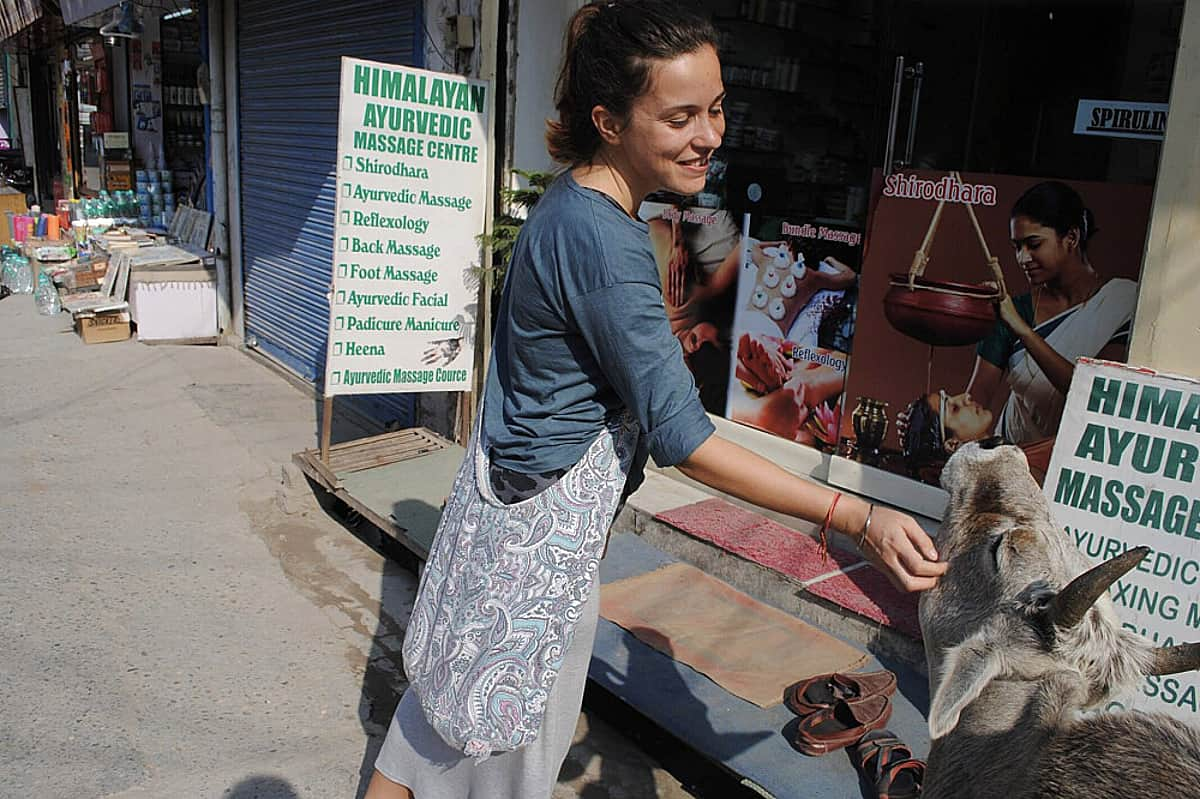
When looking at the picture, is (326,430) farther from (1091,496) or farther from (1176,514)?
(1176,514)

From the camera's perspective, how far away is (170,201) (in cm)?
1313

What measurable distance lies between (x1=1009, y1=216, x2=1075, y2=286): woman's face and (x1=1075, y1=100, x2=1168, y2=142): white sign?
1.37 feet

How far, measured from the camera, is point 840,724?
3451mm

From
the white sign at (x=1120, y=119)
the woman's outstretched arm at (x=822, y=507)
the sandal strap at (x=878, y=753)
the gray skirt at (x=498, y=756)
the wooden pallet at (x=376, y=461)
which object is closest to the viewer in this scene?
the woman's outstretched arm at (x=822, y=507)

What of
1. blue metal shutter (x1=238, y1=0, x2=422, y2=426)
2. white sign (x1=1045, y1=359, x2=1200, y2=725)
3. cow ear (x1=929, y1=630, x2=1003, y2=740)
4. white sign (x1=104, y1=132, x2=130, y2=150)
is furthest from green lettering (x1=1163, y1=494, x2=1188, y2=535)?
white sign (x1=104, y1=132, x2=130, y2=150)

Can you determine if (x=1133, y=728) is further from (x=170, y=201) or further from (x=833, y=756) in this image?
(x=170, y=201)

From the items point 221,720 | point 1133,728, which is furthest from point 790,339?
point 1133,728

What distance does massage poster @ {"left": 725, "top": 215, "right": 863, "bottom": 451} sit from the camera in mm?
4992

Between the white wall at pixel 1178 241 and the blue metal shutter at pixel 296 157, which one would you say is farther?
the blue metal shutter at pixel 296 157

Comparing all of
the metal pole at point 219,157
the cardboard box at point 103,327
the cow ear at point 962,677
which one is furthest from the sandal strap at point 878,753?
the cardboard box at point 103,327

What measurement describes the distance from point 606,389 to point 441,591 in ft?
1.93

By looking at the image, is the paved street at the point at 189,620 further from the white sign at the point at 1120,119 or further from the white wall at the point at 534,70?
the white sign at the point at 1120,119

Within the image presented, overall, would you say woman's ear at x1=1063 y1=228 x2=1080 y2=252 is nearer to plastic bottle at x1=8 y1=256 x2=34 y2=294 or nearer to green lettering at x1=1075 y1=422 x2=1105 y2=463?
green lettering at x1=1075 y1=422 x2=1105 y2=463

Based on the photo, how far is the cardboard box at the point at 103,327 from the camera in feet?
32.0
